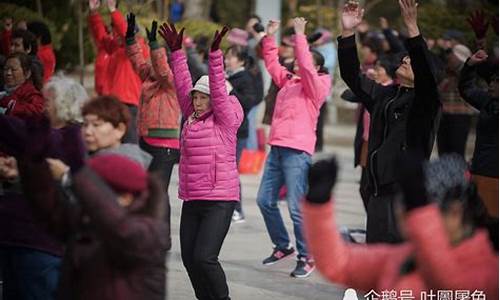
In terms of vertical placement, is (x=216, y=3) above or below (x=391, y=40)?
below

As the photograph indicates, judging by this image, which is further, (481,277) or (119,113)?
(119,113)

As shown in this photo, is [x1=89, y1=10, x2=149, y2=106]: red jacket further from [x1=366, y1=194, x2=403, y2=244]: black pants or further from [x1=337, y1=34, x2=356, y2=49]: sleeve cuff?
[x1=366, y1=194, x2=403, y2=244]: black pants

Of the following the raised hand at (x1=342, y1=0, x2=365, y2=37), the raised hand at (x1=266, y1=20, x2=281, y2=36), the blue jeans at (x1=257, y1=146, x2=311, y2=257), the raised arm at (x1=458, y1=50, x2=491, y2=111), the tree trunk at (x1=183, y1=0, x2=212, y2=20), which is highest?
the raised hand at (x1=342, y1=0, x2=365, y2=37)

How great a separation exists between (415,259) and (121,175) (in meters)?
1.25

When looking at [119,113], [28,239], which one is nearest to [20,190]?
[28,239]

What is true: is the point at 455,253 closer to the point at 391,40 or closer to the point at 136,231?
the point at 136,231

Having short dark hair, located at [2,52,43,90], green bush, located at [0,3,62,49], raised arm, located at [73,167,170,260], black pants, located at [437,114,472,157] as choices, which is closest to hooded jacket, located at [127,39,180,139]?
short dark hair, located at [2,52,43,90]

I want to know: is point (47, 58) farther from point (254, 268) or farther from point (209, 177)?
point (209, 177)

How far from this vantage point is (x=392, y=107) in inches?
304

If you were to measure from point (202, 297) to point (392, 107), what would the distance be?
1639 millimetres

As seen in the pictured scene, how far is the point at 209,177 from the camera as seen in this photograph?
7895 millimetres

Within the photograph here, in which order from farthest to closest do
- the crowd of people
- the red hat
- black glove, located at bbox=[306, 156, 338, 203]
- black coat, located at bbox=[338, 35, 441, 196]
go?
black coat, located at bbox=[338, 35, 441, 196], the red hat, the crowd of people, black glove, located at bbox=[306, 156, 338, 203]

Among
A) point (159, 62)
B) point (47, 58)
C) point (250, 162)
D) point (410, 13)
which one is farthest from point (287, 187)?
point (250, 162)

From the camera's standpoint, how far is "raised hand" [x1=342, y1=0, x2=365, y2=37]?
7867mm
